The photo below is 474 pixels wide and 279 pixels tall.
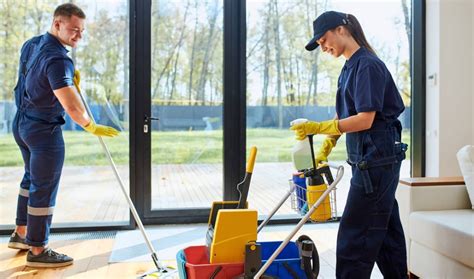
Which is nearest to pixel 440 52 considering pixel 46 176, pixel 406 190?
pixel 406 190

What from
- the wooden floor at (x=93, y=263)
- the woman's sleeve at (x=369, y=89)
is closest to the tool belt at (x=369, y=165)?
the woman's sleeve at (x=369, y=89)

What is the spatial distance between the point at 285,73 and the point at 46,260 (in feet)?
7.83

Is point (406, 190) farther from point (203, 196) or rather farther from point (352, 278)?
point (203, 196)

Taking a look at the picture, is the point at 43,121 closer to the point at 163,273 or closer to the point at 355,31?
the point at 163,273

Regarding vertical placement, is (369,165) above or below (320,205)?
above

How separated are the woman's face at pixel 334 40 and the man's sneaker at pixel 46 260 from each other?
6.82 feet

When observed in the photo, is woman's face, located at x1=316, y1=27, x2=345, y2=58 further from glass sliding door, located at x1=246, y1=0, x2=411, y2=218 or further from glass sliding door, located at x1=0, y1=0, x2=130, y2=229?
glass sliding door, located at x1=0, y1=0, x2=130, y2=229

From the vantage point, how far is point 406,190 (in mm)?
2695

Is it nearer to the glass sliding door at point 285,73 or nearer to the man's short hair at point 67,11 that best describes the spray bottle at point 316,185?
the man's short hair at point 67,11

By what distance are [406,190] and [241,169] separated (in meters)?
1.65

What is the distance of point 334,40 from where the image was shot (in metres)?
2.12

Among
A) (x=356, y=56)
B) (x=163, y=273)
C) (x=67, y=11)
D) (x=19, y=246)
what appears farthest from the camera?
(x=19, y=246)

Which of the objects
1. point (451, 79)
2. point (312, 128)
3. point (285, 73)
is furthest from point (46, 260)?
point (451, 79)

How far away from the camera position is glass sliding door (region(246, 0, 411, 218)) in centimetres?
407
